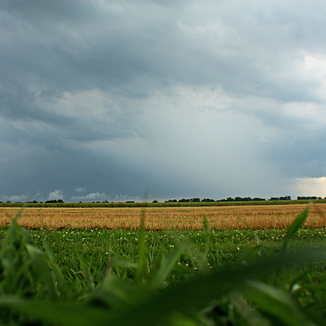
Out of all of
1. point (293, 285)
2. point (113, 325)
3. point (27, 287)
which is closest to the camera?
point (113, 325)

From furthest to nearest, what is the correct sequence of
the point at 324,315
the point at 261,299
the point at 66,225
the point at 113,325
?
the point at 66,225 → the point at 324,315 → the point at 261,299 → the point at 113,325

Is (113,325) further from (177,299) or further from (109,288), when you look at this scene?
(109,288)

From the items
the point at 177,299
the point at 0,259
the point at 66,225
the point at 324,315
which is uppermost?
the point at 177,299

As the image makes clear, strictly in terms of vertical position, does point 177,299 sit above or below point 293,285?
above

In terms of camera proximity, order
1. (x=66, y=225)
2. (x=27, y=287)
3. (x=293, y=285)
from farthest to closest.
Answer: (x=66, y=225) < (x=27, y=287) < (x=293, y=285)

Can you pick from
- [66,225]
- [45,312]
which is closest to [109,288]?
[45,312]

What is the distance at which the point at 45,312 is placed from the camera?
0.47m

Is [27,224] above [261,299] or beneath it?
beneath

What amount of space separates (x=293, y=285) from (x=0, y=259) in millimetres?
1268

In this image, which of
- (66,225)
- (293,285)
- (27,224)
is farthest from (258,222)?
(293,285)

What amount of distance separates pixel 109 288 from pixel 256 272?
1.30 feet

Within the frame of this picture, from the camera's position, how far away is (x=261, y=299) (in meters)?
0.59

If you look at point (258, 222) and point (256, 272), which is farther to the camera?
point (258, 222)

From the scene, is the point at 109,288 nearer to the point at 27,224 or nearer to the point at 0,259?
the point at 0,259
